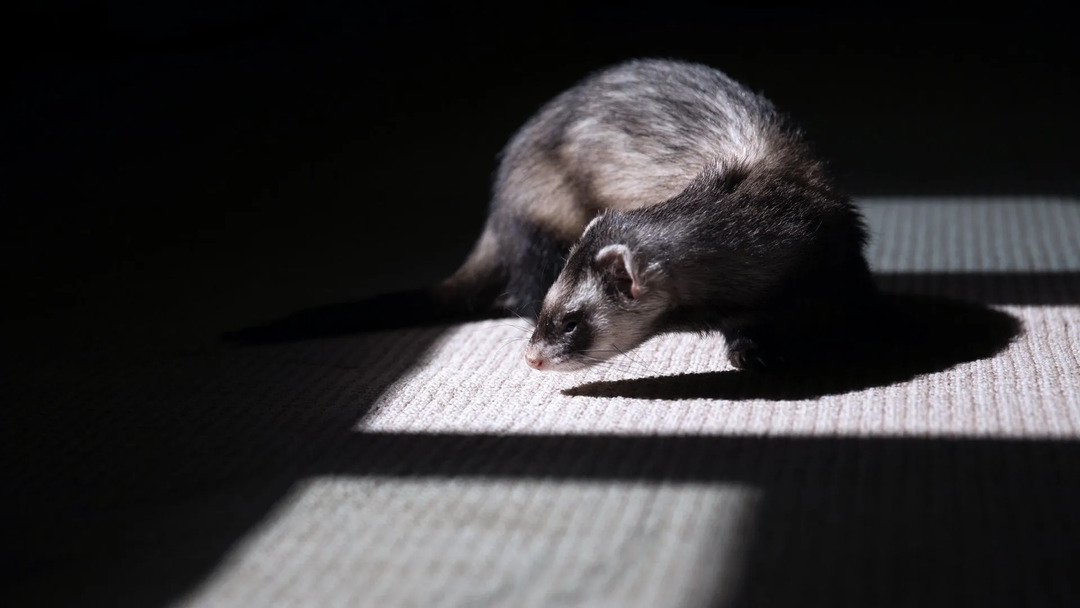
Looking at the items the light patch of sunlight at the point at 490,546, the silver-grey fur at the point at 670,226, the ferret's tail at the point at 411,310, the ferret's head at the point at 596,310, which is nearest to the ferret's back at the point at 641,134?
the silver-grey fur at the point at 670,226

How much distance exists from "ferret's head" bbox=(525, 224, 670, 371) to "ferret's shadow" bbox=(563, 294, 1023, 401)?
0.21 feet

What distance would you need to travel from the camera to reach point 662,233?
1902mm

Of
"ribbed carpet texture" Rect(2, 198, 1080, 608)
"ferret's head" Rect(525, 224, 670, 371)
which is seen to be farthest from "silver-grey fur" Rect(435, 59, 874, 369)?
"ribbed carpet texture" Rect(2, 198, 1080, 608)

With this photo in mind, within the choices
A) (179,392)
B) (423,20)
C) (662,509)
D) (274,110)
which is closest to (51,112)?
(274,110)

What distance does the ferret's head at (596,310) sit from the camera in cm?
189

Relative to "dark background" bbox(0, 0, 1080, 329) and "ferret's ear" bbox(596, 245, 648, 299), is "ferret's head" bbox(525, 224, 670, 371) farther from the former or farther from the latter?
"dark background" bbox(0, 0, 1080, 329)

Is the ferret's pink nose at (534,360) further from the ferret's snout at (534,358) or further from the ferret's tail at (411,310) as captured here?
the ferret's tail at (411,310)

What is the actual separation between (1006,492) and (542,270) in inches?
44.7

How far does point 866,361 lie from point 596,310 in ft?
1.52

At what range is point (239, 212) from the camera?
3.45 metres

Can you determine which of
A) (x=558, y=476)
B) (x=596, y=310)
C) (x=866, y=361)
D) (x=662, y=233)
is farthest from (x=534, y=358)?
(x=866, y=361)

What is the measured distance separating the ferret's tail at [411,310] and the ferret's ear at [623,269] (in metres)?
0.58

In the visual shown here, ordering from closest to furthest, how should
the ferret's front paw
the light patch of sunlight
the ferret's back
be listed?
the light patch of sunlight < the ferret's front paw < the ferret's back

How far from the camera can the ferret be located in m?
1.91
